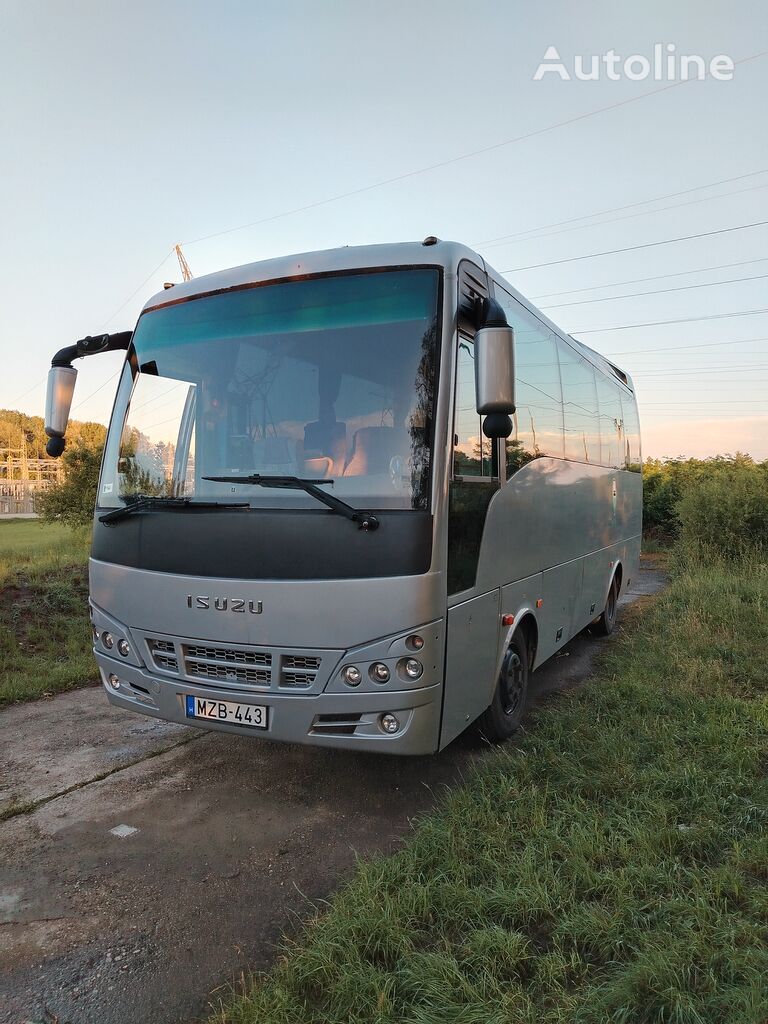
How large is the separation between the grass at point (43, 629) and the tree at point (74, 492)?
343 centimetres

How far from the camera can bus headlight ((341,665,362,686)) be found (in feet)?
12.0

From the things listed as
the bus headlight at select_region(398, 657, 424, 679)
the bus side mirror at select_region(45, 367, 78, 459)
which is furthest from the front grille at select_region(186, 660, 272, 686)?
the bus side mirror at select_region(45, 367, 78, 459)

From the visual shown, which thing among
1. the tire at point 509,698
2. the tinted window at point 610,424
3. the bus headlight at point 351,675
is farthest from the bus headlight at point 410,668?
the tinted window at point 610,424

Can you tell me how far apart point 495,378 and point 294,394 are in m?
1.14

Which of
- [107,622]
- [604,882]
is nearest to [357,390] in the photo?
[107,622]

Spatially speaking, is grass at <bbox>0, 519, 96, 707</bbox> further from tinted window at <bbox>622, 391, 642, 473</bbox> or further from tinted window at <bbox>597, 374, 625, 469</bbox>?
tinted window at <bbox>622, 391, 642, 473</bbox>

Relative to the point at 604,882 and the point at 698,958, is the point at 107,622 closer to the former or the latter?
the point at 604,882

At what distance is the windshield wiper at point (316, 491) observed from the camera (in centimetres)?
357

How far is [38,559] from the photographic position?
12.1m

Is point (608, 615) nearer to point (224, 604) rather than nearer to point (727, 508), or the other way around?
point (224, 604)

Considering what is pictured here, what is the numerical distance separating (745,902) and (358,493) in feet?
8.07

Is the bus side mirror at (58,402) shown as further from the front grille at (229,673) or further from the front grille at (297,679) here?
the front grille at (297,679)

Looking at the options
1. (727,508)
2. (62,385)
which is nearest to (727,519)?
(727,508)

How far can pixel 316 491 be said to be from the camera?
3658mm
